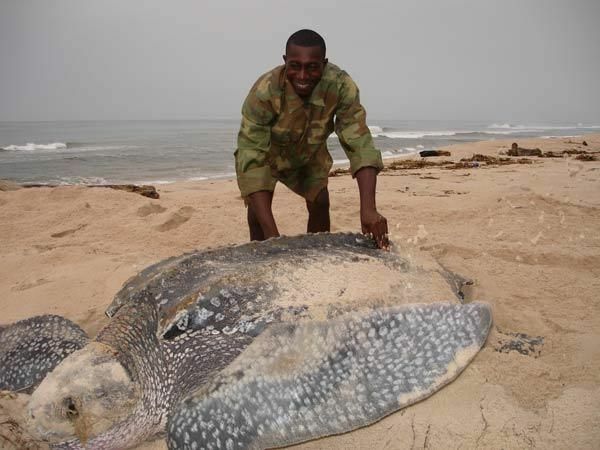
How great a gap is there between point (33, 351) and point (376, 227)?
4.79 ft

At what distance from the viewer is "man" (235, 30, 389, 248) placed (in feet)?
7.10

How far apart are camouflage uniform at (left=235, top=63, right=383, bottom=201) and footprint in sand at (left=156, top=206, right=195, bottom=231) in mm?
1316

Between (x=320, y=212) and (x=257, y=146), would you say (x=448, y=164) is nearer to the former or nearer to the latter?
(x=320, y=212)

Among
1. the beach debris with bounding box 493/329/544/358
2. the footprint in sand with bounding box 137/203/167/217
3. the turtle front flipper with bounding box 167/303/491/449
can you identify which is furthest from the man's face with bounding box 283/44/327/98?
the footprint in sand with bounding box 137/203/167/217

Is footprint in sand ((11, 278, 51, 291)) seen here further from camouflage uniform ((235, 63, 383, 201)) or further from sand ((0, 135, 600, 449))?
camouflage uniform ((235, 63, 383, 201))

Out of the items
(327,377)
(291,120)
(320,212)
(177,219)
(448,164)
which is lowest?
(327,377)

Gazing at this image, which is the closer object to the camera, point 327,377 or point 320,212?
point 327,377

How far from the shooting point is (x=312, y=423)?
1.33 metres

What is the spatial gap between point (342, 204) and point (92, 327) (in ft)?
7.89

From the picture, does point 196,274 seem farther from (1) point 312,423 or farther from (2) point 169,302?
(1) point 312,423

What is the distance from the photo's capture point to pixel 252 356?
1395 mm

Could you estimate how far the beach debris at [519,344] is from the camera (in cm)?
164

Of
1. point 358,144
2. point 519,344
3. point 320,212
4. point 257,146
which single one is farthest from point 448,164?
point 519,344

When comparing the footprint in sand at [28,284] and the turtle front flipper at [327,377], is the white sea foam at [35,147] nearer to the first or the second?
the footprint in sand at [28,284]
